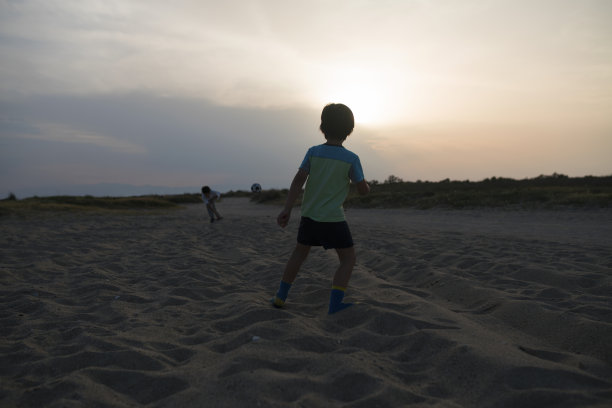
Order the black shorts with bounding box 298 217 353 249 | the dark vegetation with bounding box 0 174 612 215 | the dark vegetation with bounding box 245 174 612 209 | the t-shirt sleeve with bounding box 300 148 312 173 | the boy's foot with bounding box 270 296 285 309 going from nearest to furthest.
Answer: the black shorts with bounding box 298 217 353 249 → the t-shirt sleeve with bounding box 300 148 312 173 → the boy's foot with bounding box 270 296 285 309 → the dark vegetation with bounding box 245 174 612 209 → the dark vegetation with bounding box 0 174 612 215

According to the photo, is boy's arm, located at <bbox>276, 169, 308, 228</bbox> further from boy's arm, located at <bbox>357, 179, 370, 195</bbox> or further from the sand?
the sand

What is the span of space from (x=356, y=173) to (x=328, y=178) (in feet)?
0.78

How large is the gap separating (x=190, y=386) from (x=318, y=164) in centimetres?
187

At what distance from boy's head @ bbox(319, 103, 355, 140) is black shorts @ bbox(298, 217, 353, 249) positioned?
72cm

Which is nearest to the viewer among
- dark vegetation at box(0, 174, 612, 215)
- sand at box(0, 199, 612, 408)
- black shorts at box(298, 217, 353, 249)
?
sand at box(0, 199, 612, 408)

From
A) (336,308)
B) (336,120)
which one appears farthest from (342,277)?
(336,120)

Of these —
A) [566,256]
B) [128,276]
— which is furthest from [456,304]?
[128,276]

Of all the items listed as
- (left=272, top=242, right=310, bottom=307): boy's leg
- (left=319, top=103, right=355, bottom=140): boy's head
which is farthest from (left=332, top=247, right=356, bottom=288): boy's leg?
(left=319, top=103, right=355, bottom=140): boy's head

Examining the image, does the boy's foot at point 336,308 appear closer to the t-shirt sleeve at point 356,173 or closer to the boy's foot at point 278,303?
the boy's foot at point 278,303

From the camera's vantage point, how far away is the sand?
6.28 ft

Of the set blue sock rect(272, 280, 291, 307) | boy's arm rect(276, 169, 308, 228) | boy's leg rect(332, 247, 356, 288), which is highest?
boy's arm rect(276, 169, 308, 228)

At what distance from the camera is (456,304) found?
3.49m

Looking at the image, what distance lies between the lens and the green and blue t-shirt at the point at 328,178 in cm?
314

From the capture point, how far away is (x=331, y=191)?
3.16 metres
